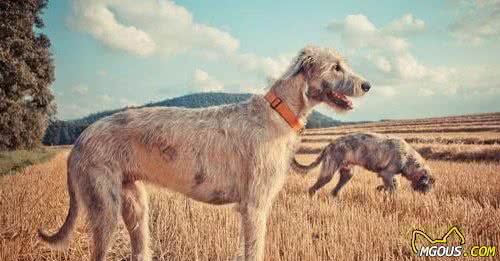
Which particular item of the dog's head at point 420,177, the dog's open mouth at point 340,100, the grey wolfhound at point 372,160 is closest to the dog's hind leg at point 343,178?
the grey wolfhound at point 372,160

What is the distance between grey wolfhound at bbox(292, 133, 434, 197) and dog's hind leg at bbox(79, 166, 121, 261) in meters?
6.36

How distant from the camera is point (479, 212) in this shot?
20.5 ft

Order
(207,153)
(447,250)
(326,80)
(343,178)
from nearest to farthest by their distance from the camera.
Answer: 1. (207,153)
2. (326,80)
3. (447,250)
4. (343,178)

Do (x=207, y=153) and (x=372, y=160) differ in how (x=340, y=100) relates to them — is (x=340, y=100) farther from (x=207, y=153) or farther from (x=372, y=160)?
(x=372, y=160)

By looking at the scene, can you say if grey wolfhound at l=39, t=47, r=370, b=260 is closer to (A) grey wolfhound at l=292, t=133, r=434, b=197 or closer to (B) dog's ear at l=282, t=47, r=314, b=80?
(B) dog's ear at l=282, t=47, r=314, b=80

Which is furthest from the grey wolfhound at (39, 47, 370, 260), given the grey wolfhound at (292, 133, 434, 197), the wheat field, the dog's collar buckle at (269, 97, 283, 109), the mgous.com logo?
the grey wolfhound at (292, 133, 434, 197)

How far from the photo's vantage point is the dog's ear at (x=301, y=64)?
4.14m

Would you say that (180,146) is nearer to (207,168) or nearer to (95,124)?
(207,168)

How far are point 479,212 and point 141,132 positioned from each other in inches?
206

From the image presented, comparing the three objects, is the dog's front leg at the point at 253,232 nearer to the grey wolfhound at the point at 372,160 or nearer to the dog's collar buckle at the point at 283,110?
the dog's collar buckle at the point at 283,110

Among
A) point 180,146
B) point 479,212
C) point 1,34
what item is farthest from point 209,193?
point 1,34

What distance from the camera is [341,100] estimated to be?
4.26m

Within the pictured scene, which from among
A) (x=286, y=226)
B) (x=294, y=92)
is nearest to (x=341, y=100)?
(x=294, y=92)

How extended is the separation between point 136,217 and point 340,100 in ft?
8.11
